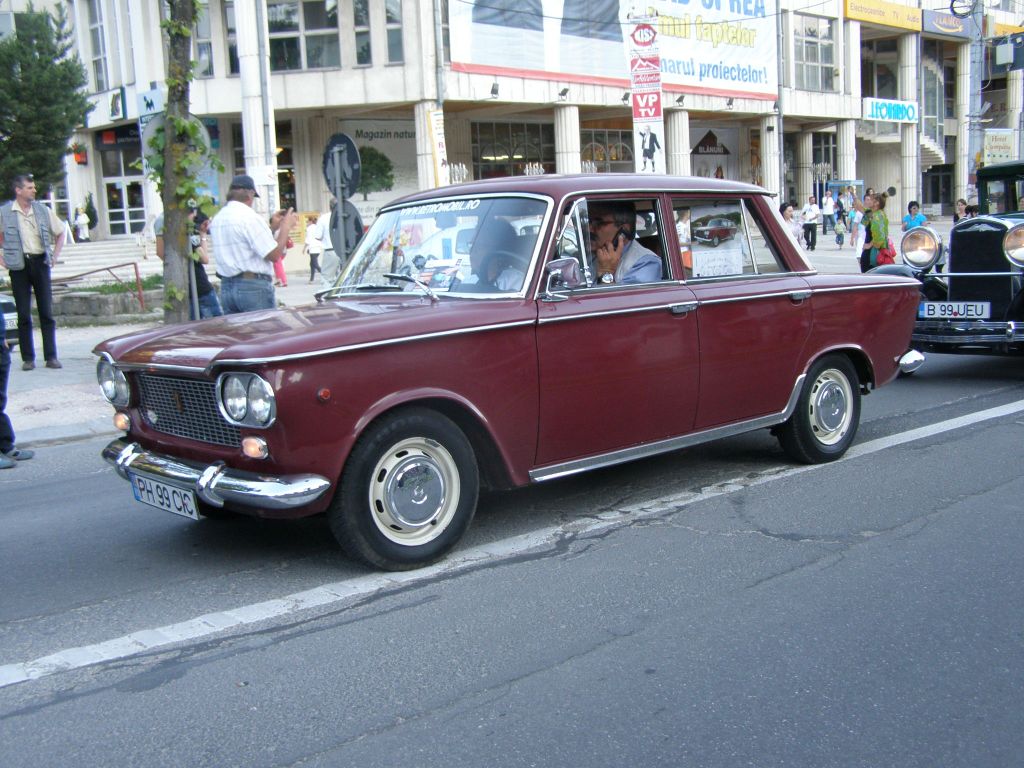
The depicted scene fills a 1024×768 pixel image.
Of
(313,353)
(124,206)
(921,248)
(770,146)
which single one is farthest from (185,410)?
(770,146)

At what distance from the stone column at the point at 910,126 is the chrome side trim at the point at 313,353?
4857 centimetres

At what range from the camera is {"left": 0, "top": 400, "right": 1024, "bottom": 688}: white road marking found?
3873 millimetres

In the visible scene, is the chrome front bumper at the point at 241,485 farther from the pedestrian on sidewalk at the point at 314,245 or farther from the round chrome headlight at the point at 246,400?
the pedestrian on sidewalk at the point at 314,245

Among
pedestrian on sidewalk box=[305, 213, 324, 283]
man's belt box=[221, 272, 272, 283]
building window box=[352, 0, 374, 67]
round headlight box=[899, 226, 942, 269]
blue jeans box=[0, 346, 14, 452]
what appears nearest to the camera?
blue jeans box=[0, 346, 14, 452]

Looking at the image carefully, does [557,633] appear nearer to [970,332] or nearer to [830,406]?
[830,406]

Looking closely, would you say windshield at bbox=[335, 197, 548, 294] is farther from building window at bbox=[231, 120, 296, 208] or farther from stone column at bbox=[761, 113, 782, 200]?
stone column at bbox=[761, 113, 782, 200]

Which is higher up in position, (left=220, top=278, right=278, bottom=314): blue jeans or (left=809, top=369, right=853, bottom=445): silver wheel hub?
(left=220, top=278, right=278, bottom=314): blue jeans

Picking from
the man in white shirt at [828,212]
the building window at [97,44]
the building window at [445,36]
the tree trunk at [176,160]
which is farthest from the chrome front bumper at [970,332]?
the building window at [97,44]

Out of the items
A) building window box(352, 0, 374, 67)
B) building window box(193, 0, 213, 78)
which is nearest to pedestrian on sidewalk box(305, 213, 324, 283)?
building window box(352, 0, 374, 67)

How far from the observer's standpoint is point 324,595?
176 inches

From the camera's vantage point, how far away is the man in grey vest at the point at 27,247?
36.5 feet

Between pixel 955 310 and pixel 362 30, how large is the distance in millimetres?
24911

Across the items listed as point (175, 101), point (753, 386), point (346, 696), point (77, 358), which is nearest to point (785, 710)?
point (346, 696)

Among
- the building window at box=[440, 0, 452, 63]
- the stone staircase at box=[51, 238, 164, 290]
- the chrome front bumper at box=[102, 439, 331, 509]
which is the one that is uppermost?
the building window at box=[440, 0, 452, 63]
